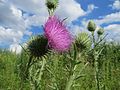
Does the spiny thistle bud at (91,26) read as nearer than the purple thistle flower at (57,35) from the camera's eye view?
No

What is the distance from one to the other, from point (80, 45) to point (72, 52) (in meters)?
0.48

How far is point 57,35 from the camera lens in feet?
11.9

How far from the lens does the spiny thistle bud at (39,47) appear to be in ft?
11.6

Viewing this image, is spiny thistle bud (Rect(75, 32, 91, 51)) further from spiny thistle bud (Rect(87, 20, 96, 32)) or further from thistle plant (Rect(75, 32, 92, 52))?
spiny thistle bud (Rect(87, 20, 96, 32))

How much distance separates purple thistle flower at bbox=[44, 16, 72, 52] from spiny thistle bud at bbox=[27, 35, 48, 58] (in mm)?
131

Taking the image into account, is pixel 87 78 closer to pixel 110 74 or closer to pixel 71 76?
pixel 110 74

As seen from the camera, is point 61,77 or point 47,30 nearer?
point 47,30

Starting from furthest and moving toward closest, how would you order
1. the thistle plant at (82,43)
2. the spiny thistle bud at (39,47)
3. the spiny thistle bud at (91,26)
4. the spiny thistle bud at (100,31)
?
1. the spiny thistle bud at (100,31)
2. the spiny thistle bud at (91,26)
3. the thistle plant at (82,43)
4. the spiny thistle bud at (39,47)

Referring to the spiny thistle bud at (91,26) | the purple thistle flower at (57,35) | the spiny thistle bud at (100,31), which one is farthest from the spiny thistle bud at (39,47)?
the spiny thistle bud at (100,31)

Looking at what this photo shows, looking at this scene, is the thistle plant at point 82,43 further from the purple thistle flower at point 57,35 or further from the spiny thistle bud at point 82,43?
the purple thistle flower at point 57,35

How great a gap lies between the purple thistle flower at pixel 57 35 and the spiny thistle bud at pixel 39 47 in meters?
0.13

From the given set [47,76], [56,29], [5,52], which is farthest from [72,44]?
[5,52]

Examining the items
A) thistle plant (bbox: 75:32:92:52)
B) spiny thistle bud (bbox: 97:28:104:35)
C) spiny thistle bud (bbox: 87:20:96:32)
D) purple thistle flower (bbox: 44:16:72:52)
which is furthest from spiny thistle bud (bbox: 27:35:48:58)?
spiny thistle bud (bbox: 97:28:104:35)

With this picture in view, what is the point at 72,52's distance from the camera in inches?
151
